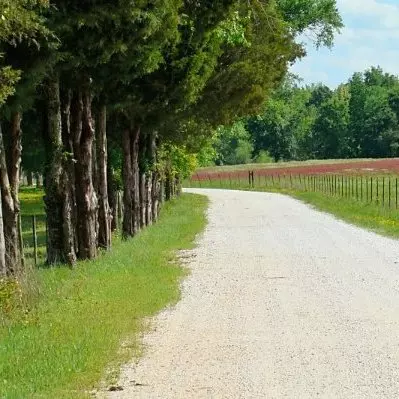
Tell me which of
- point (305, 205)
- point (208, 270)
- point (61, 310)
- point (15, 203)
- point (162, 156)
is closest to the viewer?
point (61, 310)

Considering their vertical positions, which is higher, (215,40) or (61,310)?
(215,40)

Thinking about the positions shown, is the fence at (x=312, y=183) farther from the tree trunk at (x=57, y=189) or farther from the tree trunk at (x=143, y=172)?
the tree trunk at (x=57, y=189)

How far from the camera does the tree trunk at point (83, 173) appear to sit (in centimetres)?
1819

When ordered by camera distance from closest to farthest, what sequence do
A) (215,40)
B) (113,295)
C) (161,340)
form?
(161,340) < (113,295) < (215,40)

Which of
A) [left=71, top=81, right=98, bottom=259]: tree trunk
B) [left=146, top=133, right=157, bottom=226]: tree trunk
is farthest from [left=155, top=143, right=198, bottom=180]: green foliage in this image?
[left=71, top=81, right=98, bottom=259]: tree trunk

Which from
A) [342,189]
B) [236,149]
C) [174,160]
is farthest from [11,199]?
[236,149]

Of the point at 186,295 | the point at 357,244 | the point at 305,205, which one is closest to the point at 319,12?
the point at 305,205

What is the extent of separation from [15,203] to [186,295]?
11.9 feet

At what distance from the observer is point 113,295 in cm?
1298

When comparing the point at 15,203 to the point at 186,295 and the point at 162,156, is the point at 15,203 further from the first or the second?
the point at 162,156

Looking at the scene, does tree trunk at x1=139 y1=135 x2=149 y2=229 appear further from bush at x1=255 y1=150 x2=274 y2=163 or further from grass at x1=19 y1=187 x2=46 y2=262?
bush at x1=255 y1=150 x2=274 y2=163

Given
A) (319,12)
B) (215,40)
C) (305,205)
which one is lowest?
(305,205)

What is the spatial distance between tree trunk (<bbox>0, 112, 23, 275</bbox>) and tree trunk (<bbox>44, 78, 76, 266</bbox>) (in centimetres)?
62

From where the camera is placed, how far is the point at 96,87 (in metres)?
17.6
